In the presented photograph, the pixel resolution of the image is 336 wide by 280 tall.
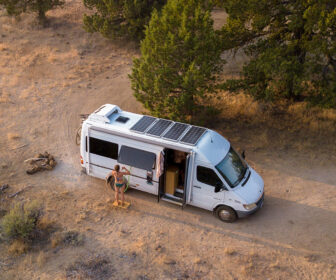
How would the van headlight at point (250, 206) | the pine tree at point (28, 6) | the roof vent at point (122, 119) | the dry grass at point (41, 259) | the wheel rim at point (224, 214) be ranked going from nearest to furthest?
the dry grass at point (41, 259)
the van headlight at point (250, 206)
the wheel rim at point (224, 214)
the roof vent at point (122, 119)
the pine tree at point (28, 6)

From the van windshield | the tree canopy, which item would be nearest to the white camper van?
the van windshield

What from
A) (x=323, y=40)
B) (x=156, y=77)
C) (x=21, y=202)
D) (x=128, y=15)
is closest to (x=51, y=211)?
(x=21, y=202)

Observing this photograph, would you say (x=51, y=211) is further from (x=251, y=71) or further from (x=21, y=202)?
(x=251, y=71)

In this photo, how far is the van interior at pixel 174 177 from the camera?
12.2 m

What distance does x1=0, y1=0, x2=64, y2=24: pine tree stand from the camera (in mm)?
25000

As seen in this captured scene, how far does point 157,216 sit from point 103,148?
2788mm

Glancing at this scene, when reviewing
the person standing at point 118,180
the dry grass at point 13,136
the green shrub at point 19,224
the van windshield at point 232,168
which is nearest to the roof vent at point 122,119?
the person standing at point 118,180

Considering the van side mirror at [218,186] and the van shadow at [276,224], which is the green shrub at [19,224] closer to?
the van shadow at [276,224]

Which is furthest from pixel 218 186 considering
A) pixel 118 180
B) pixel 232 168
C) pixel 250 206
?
pixel 118 180

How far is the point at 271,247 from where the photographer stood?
11.2 m

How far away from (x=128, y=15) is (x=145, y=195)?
13468mm

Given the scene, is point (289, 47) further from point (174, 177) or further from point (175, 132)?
point (174, 177)

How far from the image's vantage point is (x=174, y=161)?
42.1ft

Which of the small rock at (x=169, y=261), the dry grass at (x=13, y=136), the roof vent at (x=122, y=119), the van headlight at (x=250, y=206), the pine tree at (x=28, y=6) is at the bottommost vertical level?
the small rock at (x=169, y=261)
